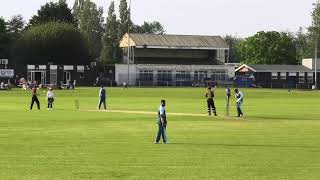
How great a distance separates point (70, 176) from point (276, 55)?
14613 cm

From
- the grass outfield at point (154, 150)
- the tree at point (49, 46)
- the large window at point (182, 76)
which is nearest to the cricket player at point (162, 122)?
the grass outfield at point (154, 150)

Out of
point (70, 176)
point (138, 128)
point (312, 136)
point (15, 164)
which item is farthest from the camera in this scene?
point (138, 128)

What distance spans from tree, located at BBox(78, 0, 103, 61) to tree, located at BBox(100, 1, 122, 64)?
2791mm

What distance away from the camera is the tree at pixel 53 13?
14775cm

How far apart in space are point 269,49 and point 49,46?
52925 mm

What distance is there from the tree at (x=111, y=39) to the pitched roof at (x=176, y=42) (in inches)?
680

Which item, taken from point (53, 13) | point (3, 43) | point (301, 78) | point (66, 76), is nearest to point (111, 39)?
point (53, 13)

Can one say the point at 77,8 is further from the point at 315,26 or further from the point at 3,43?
Result: the point at 315,26

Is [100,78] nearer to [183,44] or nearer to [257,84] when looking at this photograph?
[183,44]

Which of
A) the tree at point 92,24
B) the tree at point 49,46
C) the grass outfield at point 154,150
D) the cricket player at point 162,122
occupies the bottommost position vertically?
the grass outfield at point 154,150

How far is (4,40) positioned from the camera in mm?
143125

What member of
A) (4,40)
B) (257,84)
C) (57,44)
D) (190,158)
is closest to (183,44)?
(257,84)

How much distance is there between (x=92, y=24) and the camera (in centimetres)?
16725

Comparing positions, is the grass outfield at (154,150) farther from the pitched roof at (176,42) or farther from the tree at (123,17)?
the tree at (123,17)
